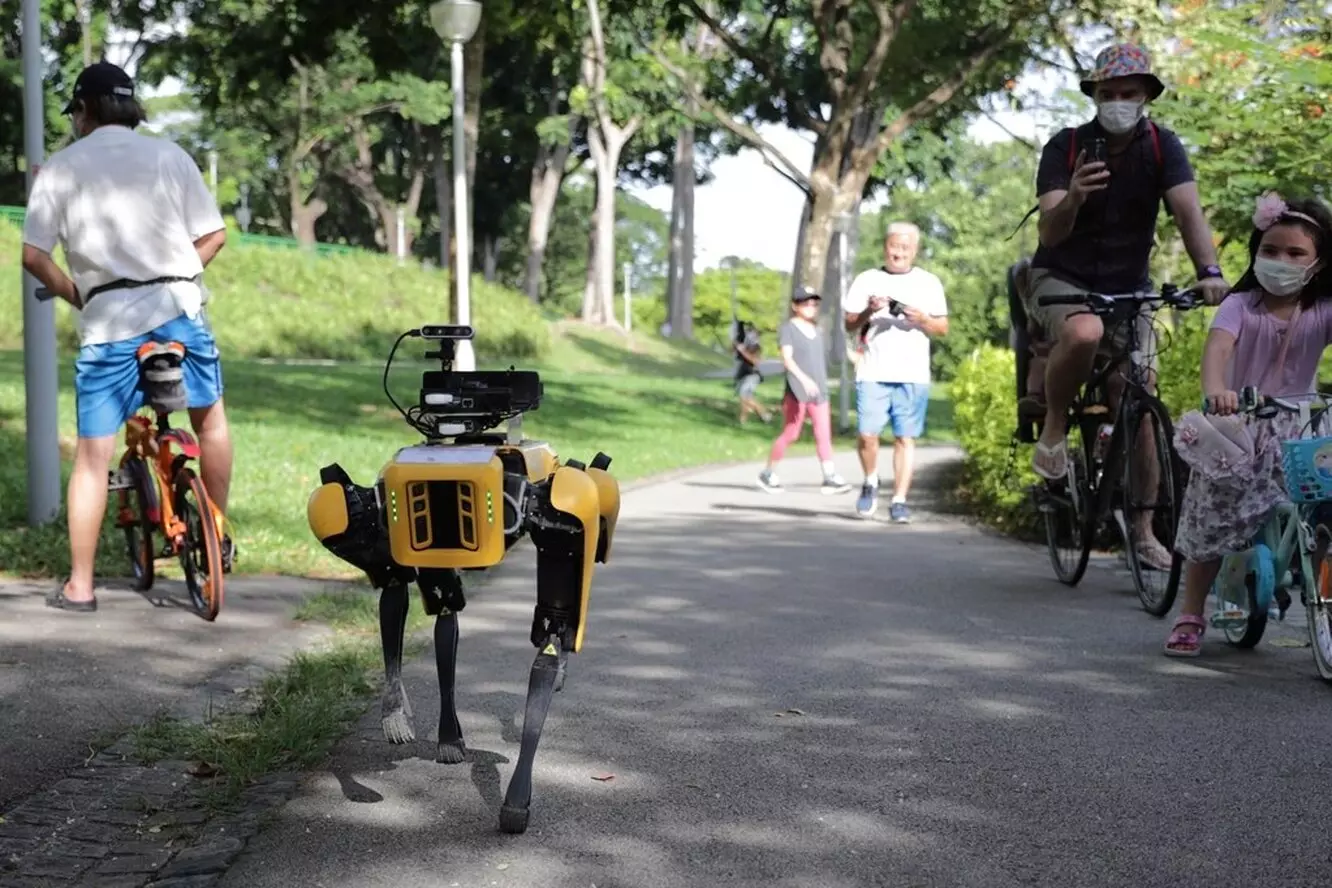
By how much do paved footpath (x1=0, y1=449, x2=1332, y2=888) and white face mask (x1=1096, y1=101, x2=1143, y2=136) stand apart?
1.95m

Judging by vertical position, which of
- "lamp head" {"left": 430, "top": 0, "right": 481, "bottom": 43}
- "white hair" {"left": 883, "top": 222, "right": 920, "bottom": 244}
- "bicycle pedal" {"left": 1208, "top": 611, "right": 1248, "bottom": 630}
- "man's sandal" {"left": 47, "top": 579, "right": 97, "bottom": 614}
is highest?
"lamp head" {"left": 430, "top": 0, "right": 481, "bottom": 43}

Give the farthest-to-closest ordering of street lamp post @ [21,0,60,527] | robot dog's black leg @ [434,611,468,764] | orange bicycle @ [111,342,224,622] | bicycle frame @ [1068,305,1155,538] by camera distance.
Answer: street lamp post @ [21,0,60,527] → bicycle frame @ [1068,305,1155,538] → orange bicycle @ [111,342,224,622] → robot dog's black leg @ [434,611,468,764]

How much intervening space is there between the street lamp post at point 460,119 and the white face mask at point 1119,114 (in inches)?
Result: 405

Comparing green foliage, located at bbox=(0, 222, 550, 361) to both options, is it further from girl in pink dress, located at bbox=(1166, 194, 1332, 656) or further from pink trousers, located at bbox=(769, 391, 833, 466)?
girl in pink dress, located at bbox=(1166, 194, 1332, 656)

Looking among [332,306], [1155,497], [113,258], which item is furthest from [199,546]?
[332,306]

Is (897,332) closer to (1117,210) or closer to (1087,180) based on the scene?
(1117,210)

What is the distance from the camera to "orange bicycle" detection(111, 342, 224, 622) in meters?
6.94

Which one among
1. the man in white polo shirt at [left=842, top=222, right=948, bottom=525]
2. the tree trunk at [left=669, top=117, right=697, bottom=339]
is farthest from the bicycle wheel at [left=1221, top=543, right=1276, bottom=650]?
the tree trunk at [left=669, top=117, right=697, bottom=339]

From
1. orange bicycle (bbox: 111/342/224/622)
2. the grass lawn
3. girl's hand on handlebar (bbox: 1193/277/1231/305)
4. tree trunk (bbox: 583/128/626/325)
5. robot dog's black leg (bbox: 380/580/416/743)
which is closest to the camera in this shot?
robot dog's black leg (bbox: 380/580/416/743)

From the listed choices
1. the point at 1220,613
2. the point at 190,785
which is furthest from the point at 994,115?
the point at 190,785

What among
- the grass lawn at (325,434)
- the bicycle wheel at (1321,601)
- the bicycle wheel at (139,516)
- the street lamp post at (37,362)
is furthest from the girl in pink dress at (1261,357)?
the street lamp post at (37,362)

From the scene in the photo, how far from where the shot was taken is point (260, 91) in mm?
18531

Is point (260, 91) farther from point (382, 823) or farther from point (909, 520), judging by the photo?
point (382, 823)

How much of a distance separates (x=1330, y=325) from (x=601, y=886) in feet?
11.7
